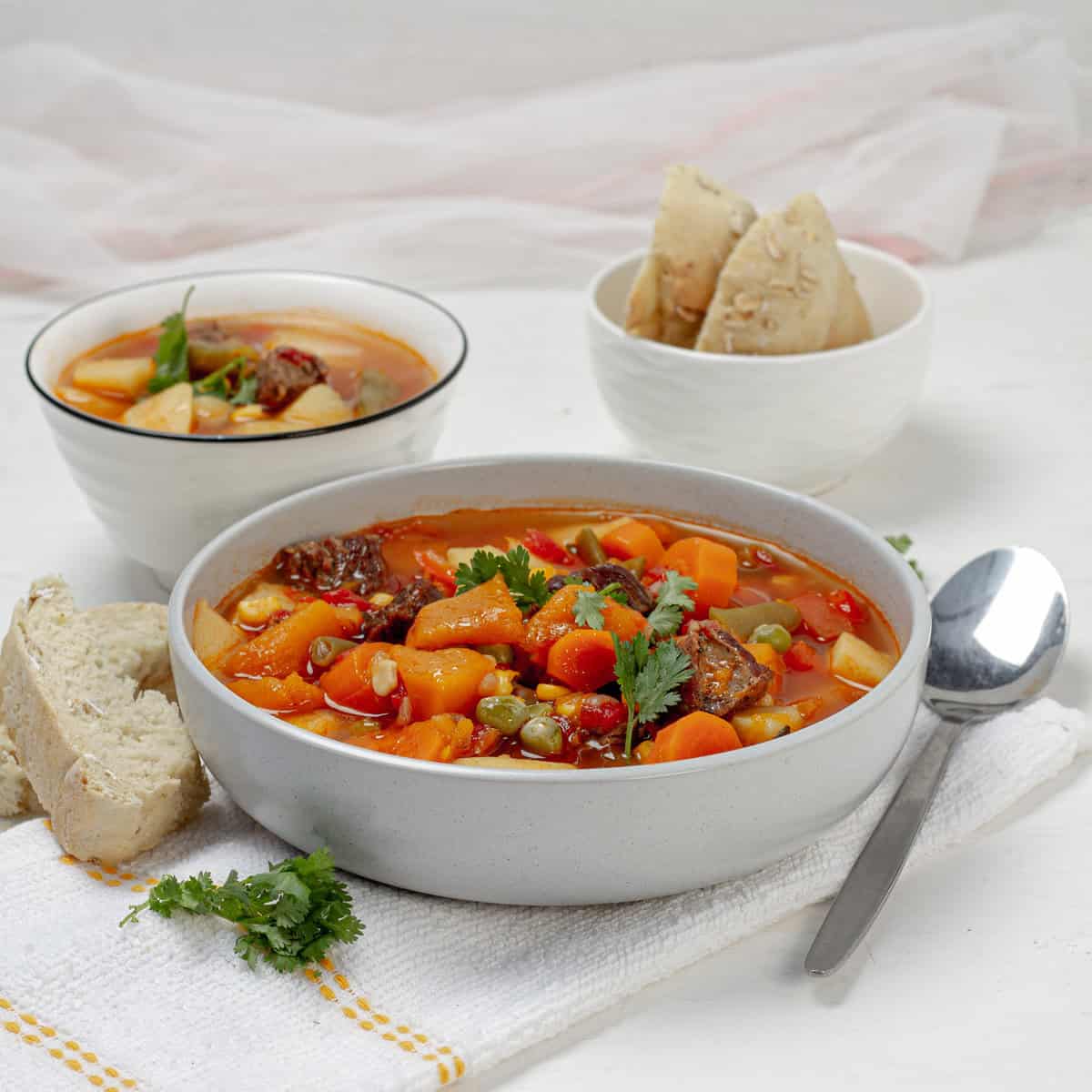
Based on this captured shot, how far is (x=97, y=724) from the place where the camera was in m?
3.10

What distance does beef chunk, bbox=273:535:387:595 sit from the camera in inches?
137

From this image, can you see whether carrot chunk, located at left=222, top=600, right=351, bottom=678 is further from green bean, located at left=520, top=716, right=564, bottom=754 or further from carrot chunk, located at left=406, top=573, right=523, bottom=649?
green bean, located at left=520, top=716, right=564, bottom=754

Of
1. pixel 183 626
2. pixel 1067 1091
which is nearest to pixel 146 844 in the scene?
pixel 183 626

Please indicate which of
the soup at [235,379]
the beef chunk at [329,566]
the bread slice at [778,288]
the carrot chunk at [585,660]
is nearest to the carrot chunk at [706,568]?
the carrot chunk at [585,660]

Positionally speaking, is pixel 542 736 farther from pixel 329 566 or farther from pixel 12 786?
pixel 12 786

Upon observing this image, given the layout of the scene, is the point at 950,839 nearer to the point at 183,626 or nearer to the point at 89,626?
the point at 183,626

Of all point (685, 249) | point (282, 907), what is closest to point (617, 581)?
point (282, 907)

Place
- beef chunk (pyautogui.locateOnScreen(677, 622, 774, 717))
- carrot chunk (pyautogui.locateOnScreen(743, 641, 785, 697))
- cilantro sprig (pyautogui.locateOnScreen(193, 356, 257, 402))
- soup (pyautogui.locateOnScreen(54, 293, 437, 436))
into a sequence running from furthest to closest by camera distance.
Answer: cilantro sprig (pyautogui.locateOnScreen(193, 356, 257, 402)) < soup (pyautogui.locateOnScreen(54, 293, 437, 436)) < carrot chunk (pyautogui.locateOnScreen(743, 641, 785, 697)) < beef chunk (pyautogui.locateOnScreen(677, 622, 774, 717))

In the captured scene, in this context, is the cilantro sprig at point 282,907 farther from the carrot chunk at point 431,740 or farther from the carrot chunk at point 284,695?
the carrot chunk at point 284,695

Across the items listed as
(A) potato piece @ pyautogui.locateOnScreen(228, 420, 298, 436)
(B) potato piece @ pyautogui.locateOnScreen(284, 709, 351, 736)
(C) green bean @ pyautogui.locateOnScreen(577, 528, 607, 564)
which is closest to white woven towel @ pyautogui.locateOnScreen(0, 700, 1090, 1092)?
(B) potato piece @ pyautogui.locateOnScreen(284, 709, 351, 736)

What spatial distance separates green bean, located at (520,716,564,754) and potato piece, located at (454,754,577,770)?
0.08ft

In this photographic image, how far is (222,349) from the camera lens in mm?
4199

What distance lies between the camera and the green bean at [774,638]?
3.14 m

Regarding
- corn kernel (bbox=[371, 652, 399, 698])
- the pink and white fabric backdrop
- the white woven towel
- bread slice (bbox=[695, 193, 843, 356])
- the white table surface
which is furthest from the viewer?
the pink and white fabric backdrop
